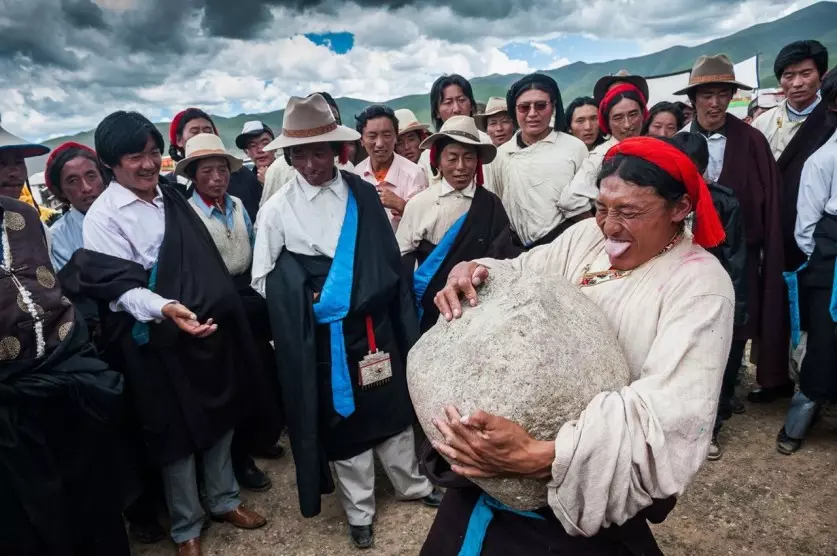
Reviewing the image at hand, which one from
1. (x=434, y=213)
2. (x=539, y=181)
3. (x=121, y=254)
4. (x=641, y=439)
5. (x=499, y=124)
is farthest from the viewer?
(x=499, y=124)

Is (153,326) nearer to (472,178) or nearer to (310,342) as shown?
(310,342)

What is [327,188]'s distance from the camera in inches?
126

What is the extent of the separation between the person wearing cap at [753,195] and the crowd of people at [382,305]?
0.02 metres

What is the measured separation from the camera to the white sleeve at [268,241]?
311 cm

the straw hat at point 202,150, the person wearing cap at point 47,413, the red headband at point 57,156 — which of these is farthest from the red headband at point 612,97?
the person wearing cap at point 47,413

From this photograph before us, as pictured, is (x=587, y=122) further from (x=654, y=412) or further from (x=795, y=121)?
(x=654, y=412)

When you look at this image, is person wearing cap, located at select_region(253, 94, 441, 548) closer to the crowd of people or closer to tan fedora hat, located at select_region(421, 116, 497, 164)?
the crowd of people

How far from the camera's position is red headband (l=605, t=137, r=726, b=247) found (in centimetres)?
149

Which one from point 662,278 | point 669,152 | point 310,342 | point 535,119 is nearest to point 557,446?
point 662,278

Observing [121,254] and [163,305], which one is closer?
[163,305]

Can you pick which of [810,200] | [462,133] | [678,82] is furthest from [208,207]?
[678,82]

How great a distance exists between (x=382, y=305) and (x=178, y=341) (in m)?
1.13

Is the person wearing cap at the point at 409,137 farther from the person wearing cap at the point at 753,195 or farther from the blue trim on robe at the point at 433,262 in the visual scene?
the person wearing cap at the point at 753,195

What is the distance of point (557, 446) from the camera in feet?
4.01
